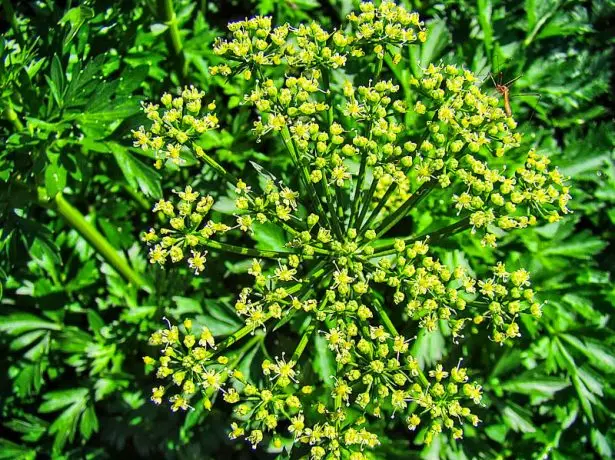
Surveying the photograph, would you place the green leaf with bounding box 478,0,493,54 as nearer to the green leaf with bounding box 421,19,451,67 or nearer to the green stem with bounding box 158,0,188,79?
the green leaf with bounding box 421,19,451,67

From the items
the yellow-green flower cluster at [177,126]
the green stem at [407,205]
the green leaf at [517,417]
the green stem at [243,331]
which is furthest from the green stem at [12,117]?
the green leaf at [517,417]

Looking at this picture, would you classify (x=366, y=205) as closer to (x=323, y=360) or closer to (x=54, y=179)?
(x=323, y=360)

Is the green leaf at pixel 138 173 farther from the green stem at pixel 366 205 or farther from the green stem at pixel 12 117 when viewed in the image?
the green stem at pixel 366 205

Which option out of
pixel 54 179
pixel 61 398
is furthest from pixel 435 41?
pixel 61 398

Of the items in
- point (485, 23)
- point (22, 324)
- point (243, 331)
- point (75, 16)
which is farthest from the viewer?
point (22, 324)

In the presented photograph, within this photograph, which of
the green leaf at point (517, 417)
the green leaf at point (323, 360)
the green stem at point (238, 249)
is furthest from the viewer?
the green leaf at point (517, 417)

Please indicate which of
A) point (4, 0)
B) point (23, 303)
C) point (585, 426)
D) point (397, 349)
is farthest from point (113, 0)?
point (585, 426)

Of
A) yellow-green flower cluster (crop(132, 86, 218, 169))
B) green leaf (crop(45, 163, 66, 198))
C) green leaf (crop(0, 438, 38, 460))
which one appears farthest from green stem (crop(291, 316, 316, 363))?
green leaf (crop(0, 438, 38, 460))
